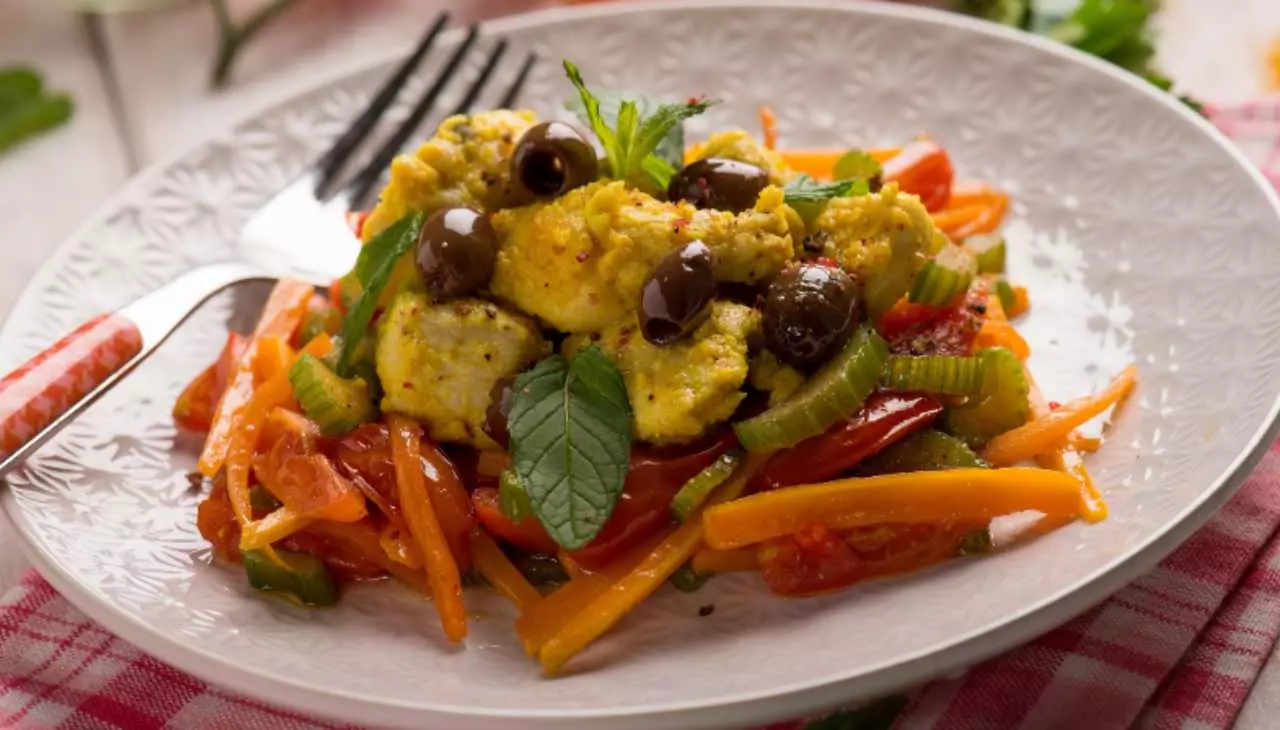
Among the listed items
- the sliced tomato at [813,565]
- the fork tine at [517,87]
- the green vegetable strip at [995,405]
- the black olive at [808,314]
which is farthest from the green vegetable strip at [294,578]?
the fork tine at [517,87]

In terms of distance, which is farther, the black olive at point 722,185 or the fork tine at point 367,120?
the fork tine at point 367,120

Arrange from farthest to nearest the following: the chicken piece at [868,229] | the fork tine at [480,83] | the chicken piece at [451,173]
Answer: the fork tine at [480,83] < the chicken piece at [451,173] < the chicken piece at [868,229]

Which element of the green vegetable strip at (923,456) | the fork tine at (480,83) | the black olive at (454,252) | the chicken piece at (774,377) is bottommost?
the green vegetable strip at (923,456)

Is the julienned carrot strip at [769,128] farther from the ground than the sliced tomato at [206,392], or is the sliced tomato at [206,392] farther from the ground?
the julienned carrot strip at [769,128]

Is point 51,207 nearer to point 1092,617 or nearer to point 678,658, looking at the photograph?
point 678,658

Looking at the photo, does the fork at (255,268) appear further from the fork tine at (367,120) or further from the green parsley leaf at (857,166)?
the green parsley leaf at (857,166)

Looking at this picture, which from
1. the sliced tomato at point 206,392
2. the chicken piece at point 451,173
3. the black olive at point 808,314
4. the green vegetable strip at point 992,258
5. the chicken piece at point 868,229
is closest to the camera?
the black olive at point 808,314

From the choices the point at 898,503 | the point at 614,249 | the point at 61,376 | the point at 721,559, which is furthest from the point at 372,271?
the point at 898,503
